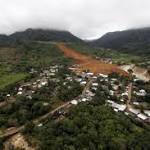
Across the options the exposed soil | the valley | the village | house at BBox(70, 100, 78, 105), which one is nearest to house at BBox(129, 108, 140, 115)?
the village

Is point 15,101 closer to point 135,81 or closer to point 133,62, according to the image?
point 135,81

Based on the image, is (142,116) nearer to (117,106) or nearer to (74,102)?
(117,106)

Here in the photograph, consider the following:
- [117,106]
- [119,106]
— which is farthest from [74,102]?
[119,106]

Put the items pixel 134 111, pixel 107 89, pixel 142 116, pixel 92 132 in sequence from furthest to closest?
pixel 107 89, pixel 134 111, pixel 142 116, pixel 92 132

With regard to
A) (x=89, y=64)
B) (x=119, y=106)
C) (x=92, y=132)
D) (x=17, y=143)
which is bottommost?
(x=17, y=143)

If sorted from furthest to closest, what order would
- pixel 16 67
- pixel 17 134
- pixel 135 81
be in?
pixel 16 67 < pixel 135 81 < pixel 17 134

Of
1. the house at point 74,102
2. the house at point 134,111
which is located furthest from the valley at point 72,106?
the house at point 134,111

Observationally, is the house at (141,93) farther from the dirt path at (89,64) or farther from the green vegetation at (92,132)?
the dirt path at (89,64)

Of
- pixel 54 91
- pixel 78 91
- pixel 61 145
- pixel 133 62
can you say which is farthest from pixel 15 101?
pixel 133 62
